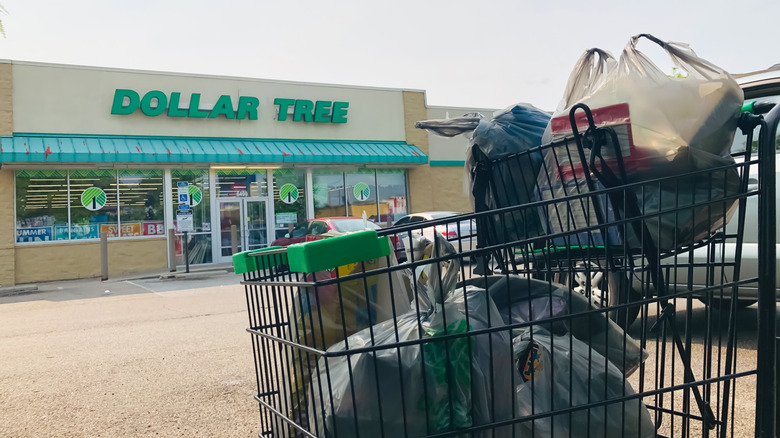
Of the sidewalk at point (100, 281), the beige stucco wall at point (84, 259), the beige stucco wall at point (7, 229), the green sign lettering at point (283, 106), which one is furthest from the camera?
the green sign lettering at point (283, 106)

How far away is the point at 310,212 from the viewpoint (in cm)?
2111

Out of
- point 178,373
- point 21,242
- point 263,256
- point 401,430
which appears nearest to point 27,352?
point 178,373

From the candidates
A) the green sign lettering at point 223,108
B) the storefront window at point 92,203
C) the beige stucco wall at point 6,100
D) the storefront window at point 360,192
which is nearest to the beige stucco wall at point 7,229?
the beige stucco wall at point 6,100

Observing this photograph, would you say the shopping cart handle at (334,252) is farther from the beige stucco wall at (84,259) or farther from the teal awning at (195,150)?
the beige stucco wall at (84,259)

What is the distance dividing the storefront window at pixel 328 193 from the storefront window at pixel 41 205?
770 centimetres

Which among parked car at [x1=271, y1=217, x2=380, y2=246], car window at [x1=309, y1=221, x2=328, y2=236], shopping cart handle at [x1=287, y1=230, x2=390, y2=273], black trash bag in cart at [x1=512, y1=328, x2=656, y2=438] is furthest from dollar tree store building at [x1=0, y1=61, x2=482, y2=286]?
shopping cart handle at [x1=287, y1=230, x2=390, y2=273]

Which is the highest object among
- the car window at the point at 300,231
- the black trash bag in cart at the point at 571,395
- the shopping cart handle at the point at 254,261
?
the shopping cart handle at the point at 254,261

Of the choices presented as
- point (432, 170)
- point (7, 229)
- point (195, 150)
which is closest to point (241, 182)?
point (195, 150)

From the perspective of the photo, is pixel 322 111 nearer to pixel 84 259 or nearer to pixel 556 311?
pixel 84 259

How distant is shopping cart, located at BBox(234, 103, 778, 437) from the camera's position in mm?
1511

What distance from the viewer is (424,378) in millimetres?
1492

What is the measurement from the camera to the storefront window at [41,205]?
17109 mm

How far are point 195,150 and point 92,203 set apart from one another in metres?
3.29

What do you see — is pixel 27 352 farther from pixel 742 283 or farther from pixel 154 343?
pixel 742 283
